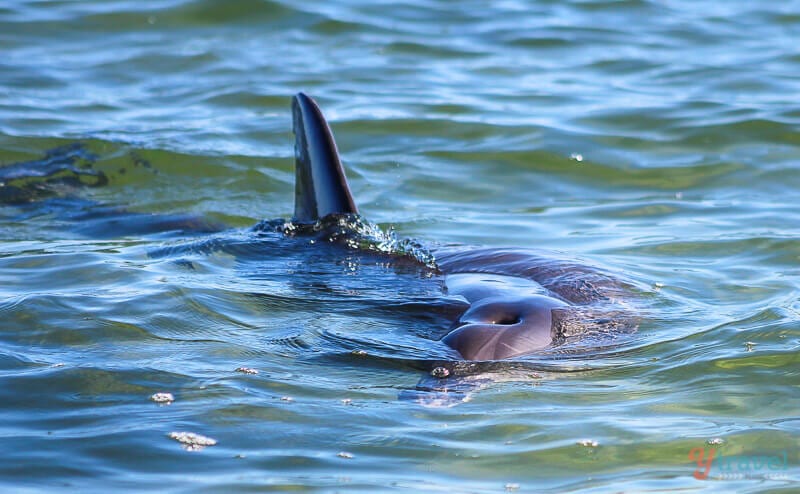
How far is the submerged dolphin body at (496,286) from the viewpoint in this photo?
467 cm

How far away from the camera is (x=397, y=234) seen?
7094 millimetres

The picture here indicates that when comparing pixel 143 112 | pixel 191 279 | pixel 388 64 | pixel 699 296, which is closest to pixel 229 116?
pixel 143 112

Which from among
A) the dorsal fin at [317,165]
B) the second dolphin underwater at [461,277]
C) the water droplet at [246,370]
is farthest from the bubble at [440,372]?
the dorsal fin at [317,165]

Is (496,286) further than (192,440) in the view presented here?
Yes

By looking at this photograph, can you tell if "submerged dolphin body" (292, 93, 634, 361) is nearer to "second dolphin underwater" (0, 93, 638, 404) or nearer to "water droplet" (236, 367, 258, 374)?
"second dolphin underwater" (0, 93, 638, 404)

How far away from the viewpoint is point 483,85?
10703mm

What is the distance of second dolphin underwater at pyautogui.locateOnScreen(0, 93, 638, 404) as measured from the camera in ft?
15.1

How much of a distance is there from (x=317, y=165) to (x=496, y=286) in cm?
126

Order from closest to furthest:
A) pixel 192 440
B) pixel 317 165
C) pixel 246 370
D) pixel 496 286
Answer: pixel 192 440 → pixel 246 370 → pixel 496 286 → pixel 317 165

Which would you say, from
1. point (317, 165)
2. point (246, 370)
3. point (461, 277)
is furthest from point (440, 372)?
point (317, 165)

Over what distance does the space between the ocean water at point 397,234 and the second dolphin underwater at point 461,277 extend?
9 cm

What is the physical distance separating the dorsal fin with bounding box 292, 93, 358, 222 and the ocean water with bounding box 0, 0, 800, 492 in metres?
0.30

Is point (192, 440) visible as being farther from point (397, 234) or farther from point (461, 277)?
point (397, 234)

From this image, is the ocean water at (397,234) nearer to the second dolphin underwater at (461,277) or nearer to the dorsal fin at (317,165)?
the second dolphin underwater at (461,277)
